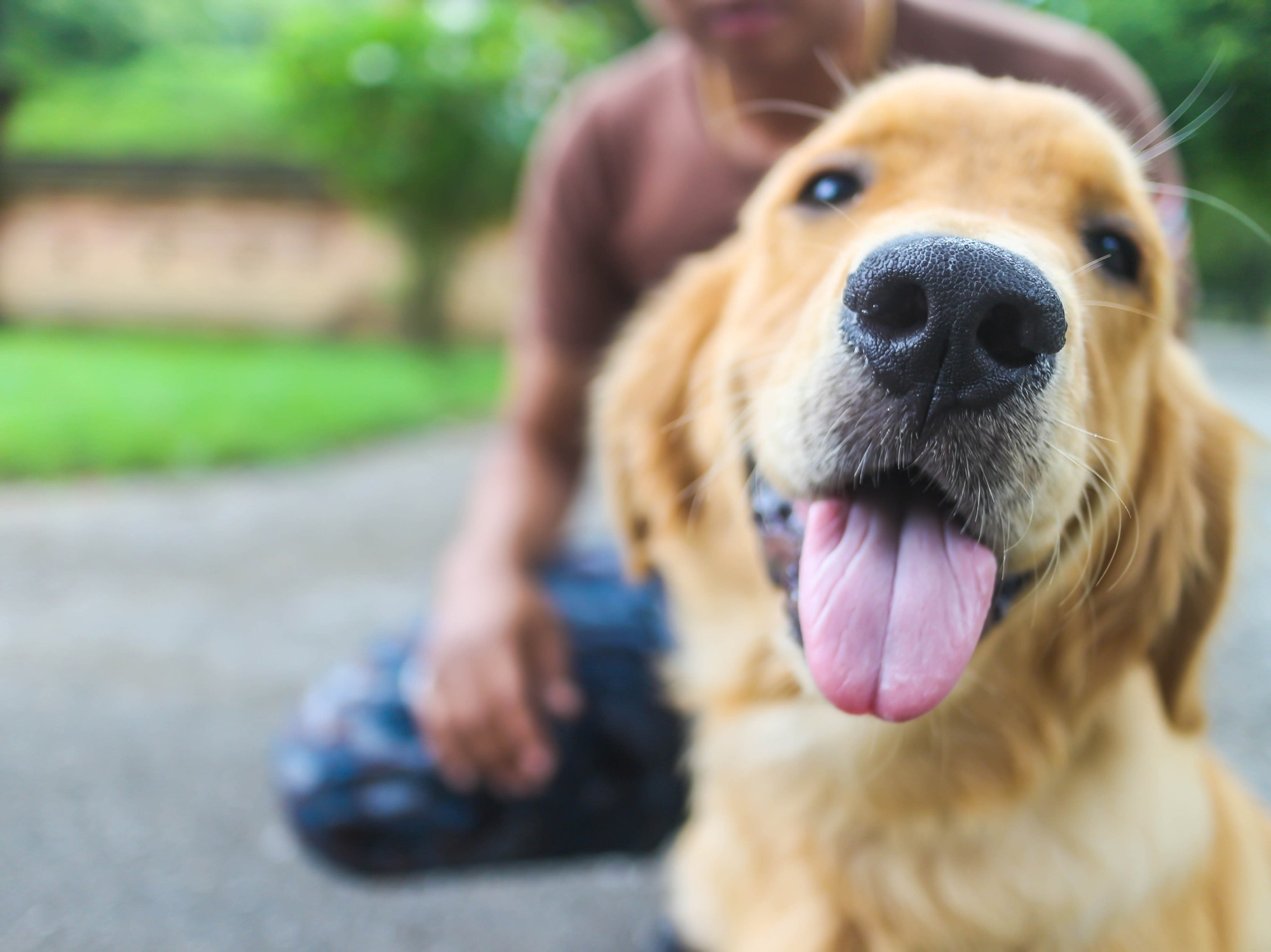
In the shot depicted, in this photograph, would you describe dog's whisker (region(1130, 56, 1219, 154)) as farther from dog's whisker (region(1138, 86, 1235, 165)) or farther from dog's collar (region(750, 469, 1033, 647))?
dog's collar (region(750, 469, 1033, 647))

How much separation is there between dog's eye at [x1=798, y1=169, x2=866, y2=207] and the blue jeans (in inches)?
42.8

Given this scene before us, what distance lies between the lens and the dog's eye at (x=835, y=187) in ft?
4.42

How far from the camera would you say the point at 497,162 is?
2.87m

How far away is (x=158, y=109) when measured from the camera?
1396 mm

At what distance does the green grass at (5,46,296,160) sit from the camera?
127cm

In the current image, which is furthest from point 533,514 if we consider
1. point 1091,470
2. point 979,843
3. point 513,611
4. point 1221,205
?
point 1221,205

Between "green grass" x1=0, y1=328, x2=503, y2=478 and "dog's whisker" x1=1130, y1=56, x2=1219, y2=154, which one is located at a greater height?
"dog's whisker" x1=1130, y1=56, x2=1219, y2=154

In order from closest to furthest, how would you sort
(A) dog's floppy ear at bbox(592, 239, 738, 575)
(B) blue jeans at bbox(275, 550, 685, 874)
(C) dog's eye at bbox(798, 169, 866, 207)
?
(C) dog's eye at bbox(798, 169, 866, 207) < (A) dog's floppy ear at bbox(592, 239, 738, 575) < (B) blue jeans at bbox(275, 550, 685, 874)

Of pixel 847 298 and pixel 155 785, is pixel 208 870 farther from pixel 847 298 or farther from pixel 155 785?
pixel 847 298

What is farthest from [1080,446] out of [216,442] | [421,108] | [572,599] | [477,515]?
[216,442]

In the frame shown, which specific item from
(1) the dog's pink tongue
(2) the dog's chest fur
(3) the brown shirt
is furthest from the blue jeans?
(1) the dog's pink tongue

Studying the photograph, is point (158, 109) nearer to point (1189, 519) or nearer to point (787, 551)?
point (787, 551)

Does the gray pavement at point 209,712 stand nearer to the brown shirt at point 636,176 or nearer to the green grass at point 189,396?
the green grass at point 189,396

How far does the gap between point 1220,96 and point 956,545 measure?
526 millimetres
